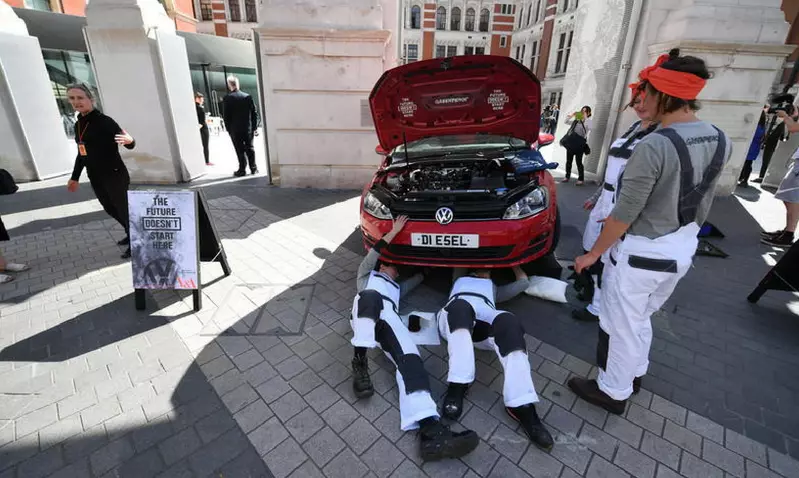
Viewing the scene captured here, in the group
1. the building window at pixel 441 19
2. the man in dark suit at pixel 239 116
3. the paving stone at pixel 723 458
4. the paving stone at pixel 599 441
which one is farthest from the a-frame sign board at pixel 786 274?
the building window at pixel 441 19

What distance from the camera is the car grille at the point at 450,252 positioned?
3.14 m

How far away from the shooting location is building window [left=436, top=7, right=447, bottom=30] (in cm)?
3816

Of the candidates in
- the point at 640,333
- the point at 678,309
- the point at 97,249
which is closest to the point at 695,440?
the point at 640,333

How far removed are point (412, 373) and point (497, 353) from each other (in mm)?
564

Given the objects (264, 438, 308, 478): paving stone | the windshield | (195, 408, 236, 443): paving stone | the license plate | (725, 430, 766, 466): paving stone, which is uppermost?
the windshield

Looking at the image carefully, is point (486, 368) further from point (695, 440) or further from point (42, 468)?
point (42, 468)

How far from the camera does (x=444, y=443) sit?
192 centimetres

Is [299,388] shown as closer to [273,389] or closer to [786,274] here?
[273,389]

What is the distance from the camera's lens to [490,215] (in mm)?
3164

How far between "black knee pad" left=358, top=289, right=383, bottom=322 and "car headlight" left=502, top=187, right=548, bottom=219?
1.38 metres

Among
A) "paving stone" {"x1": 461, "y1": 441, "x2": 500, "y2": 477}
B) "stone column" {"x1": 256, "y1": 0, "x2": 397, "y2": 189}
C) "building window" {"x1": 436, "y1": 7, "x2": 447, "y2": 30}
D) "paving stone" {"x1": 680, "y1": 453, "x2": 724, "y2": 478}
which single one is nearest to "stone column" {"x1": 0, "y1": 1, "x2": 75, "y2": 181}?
"stone column" {"x1": 256, "y1": 0, "x2": 397, "y2": 189}

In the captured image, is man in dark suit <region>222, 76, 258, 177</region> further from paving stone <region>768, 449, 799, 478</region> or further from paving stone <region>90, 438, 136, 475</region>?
paving stone <region>768, 449, 799, 478</region>

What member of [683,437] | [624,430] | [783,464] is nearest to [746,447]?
[783,464]

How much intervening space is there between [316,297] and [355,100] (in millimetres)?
4817
